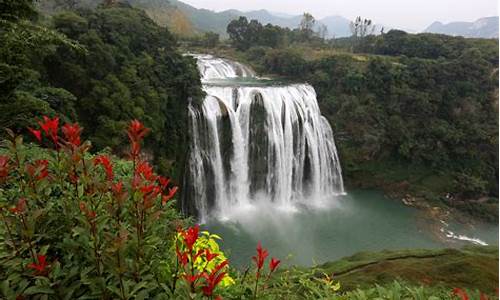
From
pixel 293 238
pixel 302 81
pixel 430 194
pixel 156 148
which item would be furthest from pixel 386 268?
pixel 302 81

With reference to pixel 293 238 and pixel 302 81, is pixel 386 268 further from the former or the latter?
pixel 302 81

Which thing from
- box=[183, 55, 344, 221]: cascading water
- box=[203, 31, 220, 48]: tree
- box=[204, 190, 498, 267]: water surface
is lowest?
box=[204, 190, 498, 267]: water surface

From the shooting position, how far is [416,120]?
1003 inches

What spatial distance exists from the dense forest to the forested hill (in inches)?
497

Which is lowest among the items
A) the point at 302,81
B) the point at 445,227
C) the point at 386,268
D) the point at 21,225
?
the point at 445,227

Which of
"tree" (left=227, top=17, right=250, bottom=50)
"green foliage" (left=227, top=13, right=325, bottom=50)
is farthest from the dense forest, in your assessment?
"tree" (left=227, top=17, right=250, bottom=50)

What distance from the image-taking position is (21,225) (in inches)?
65.3

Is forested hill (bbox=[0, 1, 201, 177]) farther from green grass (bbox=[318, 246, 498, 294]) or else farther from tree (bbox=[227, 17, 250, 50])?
tree (bbox=[227, 17, 250, 50])

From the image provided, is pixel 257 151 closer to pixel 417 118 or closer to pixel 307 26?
pixel 417 118

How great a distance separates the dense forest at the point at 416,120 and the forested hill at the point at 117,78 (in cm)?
1263

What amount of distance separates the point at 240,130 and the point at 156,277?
16.2 metres

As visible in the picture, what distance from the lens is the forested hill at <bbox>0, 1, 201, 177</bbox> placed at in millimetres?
12219

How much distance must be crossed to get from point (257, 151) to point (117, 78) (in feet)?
26.4

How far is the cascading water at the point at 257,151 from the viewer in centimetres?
1680
